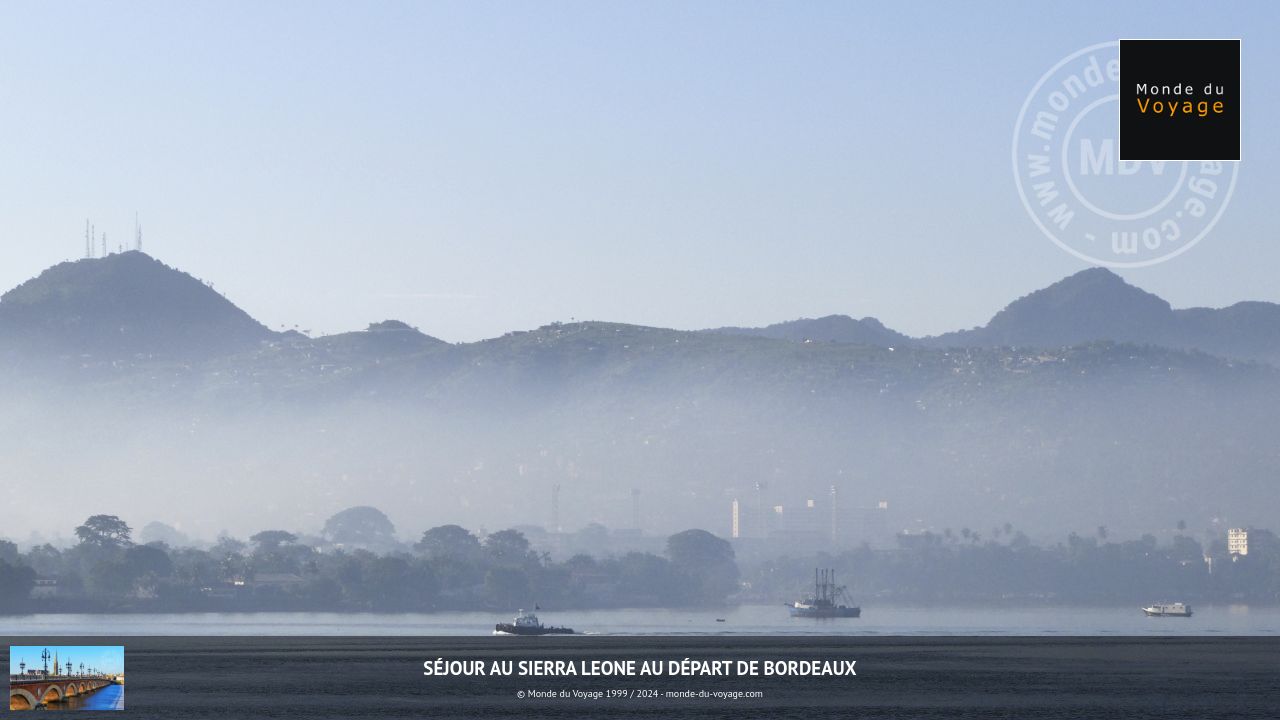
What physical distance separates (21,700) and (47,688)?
920 centimetres

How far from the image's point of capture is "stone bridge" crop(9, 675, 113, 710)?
144 metres

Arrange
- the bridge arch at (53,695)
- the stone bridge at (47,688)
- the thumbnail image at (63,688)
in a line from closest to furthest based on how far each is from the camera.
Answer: the stone bridge at (47,688), the thumbnail image at (63,688), the bridge arch at (53,695)

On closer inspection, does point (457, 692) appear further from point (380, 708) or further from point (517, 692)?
point (380, 708)

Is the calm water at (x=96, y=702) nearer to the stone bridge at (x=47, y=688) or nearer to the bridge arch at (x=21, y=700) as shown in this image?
the stone bridge at (x=47, y=688)

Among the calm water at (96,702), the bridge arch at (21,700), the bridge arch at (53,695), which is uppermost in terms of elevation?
the bridge arch at (21,700)

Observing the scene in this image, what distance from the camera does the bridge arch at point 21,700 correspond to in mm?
140725

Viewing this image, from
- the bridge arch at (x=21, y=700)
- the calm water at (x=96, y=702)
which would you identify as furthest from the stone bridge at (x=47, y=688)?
the calm water at (x=96, y=702)

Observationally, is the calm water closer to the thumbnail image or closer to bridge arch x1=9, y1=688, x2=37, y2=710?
the thumbnail image

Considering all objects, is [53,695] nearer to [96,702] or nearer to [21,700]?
[96,702]

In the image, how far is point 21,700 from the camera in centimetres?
14350

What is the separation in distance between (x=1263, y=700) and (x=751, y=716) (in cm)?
5226

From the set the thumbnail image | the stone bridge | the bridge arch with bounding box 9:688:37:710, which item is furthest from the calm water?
the bridge arch with bounding box 9:688:37:710

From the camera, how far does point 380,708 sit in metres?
154

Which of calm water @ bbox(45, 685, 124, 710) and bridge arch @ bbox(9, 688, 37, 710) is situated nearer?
bridge arch @ bbox(9, 688, 37, 710)
